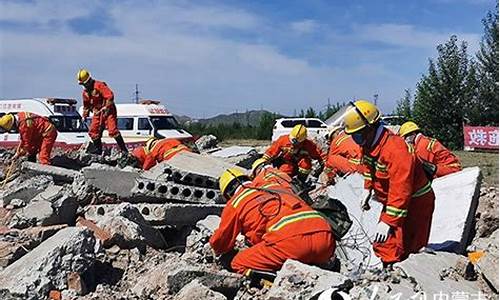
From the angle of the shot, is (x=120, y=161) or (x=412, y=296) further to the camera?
(x=120, y=161)

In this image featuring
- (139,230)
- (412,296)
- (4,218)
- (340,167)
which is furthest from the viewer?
(340,167)

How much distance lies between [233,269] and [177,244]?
1881 mm

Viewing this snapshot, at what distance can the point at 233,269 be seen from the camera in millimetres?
5332

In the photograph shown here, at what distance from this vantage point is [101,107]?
38.3 feet

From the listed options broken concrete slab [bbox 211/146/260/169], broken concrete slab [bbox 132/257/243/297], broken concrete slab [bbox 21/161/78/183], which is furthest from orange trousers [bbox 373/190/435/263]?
broken concrete slab [bbox 21/161/78/183]

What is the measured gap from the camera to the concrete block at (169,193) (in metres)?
7.59

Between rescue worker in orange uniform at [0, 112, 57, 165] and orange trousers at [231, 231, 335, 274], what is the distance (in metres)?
6.63

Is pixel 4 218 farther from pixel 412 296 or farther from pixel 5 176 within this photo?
pixel 412 296

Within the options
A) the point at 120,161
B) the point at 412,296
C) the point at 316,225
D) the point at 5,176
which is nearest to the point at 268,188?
the point at 316,225

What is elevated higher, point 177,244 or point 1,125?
point 1,125

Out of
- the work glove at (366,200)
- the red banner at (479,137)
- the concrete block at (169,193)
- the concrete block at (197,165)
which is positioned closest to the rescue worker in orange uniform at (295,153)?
the concrete block at (197,165)

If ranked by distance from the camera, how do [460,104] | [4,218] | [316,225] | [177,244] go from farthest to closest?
[460,104]
[4,218]
[177,244]
[316,225]

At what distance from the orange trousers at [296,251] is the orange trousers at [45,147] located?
639cm

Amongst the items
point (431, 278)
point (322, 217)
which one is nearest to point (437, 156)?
point (322, 217)
